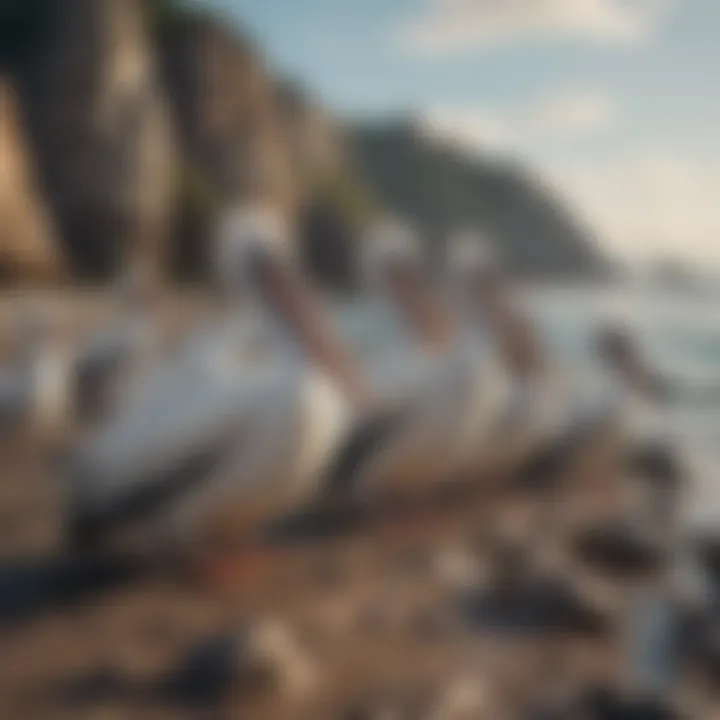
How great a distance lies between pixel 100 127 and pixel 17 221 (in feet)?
29.1

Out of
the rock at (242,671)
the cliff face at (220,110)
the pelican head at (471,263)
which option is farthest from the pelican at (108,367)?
the cliff face at (220,110)

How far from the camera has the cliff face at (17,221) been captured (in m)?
25.2

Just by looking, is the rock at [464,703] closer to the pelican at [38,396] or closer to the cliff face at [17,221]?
the pelican at [38,396]

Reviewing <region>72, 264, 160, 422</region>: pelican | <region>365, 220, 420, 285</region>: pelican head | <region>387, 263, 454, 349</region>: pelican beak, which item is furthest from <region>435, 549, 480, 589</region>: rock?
<region>72, 264, 160, 422</region>: pelican

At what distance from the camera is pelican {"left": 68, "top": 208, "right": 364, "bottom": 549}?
16.2 ft

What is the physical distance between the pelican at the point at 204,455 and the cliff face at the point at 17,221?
818 inches

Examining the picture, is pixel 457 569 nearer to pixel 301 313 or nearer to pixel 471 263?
pixel 301 313

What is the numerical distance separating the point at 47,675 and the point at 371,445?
2.44 metres

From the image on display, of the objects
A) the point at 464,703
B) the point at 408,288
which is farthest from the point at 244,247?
the point at 464,703

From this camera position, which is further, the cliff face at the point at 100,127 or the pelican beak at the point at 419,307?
the cliff face at the point at 100,127

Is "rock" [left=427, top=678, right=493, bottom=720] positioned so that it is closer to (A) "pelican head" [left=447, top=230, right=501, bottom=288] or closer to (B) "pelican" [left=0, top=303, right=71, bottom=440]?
(A) "pelican head" [left=447, top=230, right=501, bottom=288]

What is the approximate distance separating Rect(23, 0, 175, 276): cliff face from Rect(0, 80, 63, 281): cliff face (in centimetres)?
473

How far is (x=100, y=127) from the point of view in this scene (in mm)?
33875

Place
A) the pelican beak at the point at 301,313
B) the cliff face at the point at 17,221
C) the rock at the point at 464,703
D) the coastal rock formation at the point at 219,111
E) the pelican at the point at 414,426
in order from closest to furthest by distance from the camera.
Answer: the rock at the point at 464,703 < the pelican beak at the point at 301,313 < the pelican at the point at 414,426 < the cliff face at the point at 17,221 < the coastal rock formation at the point at 219,111
